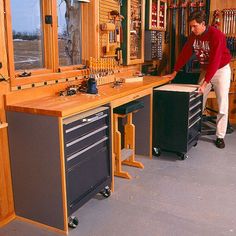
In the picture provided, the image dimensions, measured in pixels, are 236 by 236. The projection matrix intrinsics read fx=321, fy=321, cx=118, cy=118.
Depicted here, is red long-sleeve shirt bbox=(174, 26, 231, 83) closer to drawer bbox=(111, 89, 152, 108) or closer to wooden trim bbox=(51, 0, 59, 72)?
drawer bbox=(111, 89, 152, 108)

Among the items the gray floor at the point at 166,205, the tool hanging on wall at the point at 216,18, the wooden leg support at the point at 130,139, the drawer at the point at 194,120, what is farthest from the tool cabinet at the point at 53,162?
the tool hanging on wall at the point at 216,18

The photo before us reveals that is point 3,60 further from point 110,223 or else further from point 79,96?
point 110,223

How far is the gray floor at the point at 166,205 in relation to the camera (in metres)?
2.43

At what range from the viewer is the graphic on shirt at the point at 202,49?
4.09m

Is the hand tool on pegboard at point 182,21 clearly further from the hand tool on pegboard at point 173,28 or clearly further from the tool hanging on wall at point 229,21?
the tool hanging on wall at point 229,21

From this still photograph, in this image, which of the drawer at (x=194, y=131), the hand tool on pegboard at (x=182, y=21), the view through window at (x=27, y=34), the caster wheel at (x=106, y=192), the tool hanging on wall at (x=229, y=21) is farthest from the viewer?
the hand tool on pegboard at (x=182, y=21)

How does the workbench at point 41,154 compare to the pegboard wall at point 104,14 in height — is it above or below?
below

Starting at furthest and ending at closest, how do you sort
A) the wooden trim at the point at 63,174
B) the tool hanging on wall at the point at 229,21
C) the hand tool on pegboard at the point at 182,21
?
the hand tool on pegboard at the point at 182,21, the tool hanging on wall at the point at 229,21, the wooden trim at the point at 63,174

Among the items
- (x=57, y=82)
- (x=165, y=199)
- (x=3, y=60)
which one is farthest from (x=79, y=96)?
(x=165, y=199)

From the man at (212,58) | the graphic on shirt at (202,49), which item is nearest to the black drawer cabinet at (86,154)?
the man at (212,58)

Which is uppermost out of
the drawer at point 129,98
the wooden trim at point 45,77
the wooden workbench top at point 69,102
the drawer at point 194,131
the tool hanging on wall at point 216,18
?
the tool hanging on wall at point 216,18

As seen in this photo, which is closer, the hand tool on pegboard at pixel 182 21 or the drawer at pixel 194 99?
the drawer at pixel 194 99

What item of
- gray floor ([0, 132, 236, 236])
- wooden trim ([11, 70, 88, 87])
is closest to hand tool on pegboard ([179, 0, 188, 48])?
gray floor ([0, 132, 236, 236])

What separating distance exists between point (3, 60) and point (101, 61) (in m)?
1.42
